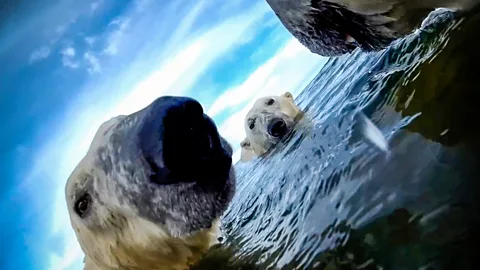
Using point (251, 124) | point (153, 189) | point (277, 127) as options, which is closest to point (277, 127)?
point (277, 127)

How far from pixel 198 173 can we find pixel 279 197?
481mm

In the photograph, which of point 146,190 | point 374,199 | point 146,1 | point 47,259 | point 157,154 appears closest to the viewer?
point 374,199

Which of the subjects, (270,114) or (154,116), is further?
(270,114)

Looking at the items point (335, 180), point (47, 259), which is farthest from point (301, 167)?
point (47, 259)

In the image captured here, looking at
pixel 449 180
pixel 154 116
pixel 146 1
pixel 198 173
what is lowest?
pixel 449 180

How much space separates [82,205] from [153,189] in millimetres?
288

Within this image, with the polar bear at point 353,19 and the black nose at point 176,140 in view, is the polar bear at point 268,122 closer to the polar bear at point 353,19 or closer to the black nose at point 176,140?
the polar bear at point 353,19

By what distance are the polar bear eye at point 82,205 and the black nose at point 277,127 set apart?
1.27m

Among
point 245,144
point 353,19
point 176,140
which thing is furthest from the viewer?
point 245,144

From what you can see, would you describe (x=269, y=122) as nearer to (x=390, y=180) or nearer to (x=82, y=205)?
(x=82, y=205)

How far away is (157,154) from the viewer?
1165 millimetres

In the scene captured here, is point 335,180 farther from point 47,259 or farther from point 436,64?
point 47,259

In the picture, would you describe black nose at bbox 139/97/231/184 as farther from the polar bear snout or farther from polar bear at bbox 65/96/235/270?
the polar bear snout

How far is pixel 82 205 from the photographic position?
57.7 inches
